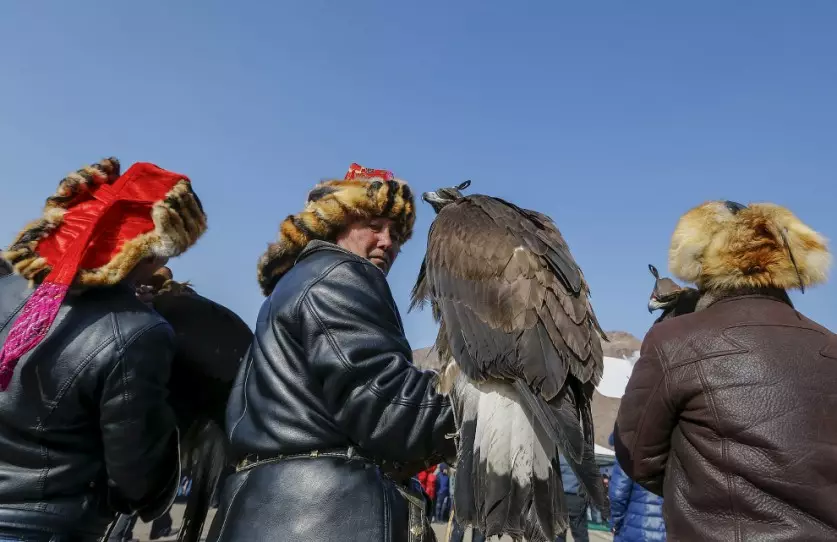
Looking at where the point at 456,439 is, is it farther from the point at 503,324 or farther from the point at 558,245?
the point at 558,245

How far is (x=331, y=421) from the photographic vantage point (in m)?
2.04

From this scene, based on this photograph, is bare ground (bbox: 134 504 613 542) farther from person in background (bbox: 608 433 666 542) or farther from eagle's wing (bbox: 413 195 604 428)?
eagle's wing (bbox: 413 195 604 428)

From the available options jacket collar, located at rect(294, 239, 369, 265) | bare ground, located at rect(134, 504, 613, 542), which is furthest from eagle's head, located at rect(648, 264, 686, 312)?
bare ground, located at rect(134, 504, 613, 542)

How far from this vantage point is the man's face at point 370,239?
104 inches

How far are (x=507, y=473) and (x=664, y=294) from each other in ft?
6.22

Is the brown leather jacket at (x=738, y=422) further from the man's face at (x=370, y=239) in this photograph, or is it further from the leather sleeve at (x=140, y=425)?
the leather sleeve at (x=140, y=425)

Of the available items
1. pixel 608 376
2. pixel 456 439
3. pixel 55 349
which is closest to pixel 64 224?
pixel 55 349

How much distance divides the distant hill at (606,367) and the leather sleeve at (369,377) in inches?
8.2

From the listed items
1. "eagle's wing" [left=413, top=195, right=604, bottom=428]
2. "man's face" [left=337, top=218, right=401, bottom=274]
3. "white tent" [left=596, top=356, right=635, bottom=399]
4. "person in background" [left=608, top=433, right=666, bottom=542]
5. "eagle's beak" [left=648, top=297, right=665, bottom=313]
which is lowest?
"person in background" [left=608, top=433, right=666, bottom=542]

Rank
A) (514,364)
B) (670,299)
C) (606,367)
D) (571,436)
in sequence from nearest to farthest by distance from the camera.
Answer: (571,436) → (514,364) → (670,299) → (606,367)

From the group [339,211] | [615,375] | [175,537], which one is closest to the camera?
[339,211]

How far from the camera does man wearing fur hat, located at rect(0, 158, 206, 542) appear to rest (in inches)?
88.1

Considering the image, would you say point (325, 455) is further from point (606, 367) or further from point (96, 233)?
point (606, 367)

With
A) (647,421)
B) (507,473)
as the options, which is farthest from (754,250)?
(507,473)
